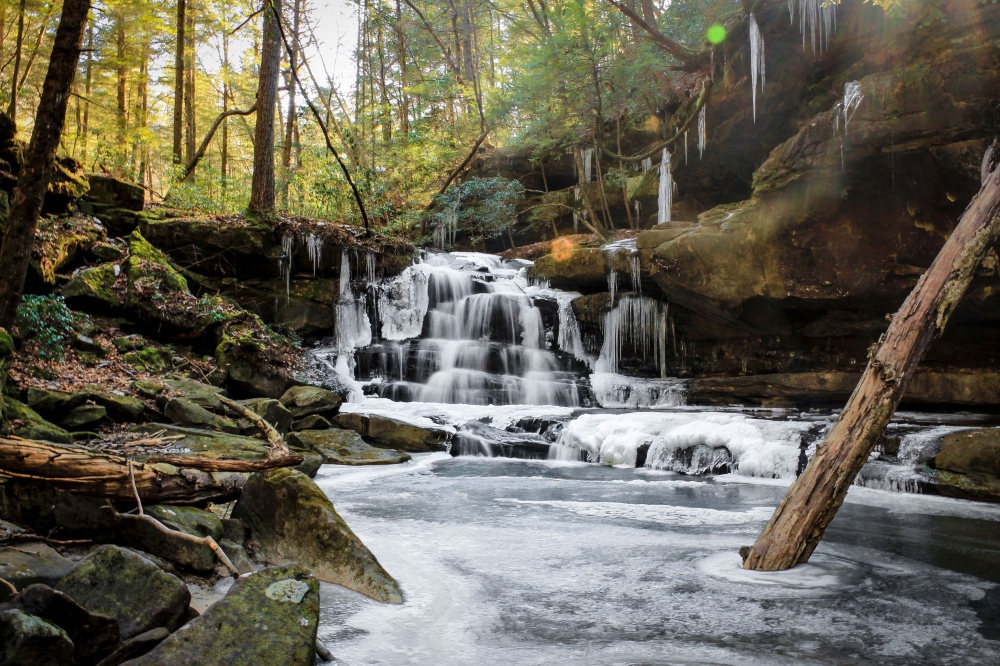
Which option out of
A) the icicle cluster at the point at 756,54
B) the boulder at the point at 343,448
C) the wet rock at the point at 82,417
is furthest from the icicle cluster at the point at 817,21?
the wet rock at the point at 82,417

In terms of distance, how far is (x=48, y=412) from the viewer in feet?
19.8

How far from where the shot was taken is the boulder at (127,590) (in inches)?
105

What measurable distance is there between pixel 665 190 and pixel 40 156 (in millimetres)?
14546

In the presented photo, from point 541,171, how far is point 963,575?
62.3 feet

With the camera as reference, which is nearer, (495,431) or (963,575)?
(963,575)

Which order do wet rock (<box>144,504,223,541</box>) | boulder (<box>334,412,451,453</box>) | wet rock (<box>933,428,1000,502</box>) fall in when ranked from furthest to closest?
boulder (<box>334,412,451,453</box>) < wet rock (<box>933,428,1000,502</box>) < wet rock (<box>144,504,223,541</box>)

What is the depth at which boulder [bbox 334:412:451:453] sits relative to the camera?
10312 millimetres

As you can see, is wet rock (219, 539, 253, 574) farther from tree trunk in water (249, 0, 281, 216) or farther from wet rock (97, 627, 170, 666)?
tree trunk in water (249, 0, 281, 216)

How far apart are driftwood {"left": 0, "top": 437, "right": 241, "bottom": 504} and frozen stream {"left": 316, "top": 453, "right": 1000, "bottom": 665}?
1.24 m

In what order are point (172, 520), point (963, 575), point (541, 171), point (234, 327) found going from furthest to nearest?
point (541, 171) → point (234, 327) → point (963, 575) → point (172, 520)

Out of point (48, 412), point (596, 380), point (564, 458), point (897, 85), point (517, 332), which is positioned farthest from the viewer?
point (517, 332)

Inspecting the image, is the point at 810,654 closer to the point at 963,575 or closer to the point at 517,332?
the point at 963,575

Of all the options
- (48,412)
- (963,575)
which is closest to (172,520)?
(48,412)

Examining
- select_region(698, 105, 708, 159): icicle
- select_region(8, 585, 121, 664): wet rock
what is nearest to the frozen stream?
select_region(8, 585, 121, 664): wet rock
